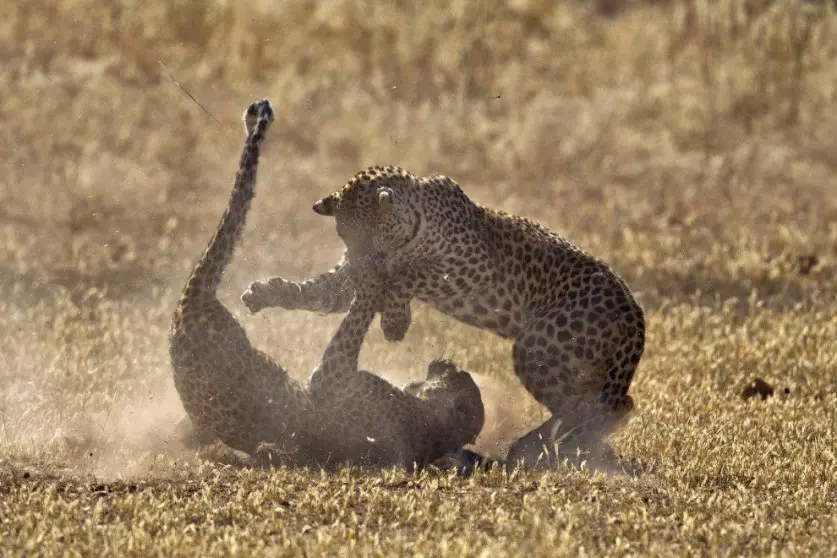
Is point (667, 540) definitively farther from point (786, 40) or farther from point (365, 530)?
point (786, 40)

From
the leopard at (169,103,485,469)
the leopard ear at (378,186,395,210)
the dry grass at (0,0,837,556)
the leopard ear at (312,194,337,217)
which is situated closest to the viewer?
the dry grass at (0,0,837,556)

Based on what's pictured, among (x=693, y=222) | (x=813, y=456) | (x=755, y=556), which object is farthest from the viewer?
(x=693, y=222)

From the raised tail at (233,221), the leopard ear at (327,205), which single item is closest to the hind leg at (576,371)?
the leopard ear at (327,205)

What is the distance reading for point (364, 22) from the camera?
18125 mm

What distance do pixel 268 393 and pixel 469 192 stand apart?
7.47m

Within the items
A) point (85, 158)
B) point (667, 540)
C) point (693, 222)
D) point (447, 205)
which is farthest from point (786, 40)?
point (667, 540)

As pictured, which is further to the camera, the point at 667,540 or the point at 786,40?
the point at 786,40

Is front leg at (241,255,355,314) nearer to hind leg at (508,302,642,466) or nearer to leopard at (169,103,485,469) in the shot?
leopard at (169,103,485,469)

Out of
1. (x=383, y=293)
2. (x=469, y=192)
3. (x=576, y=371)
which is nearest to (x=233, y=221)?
(x=383, y=293)

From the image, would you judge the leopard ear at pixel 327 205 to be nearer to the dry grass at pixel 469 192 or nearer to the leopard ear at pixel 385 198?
the leopard ear at pixel 385 198

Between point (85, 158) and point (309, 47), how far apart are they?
4.74 metres

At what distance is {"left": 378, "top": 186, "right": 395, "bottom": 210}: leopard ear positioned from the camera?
7.30m

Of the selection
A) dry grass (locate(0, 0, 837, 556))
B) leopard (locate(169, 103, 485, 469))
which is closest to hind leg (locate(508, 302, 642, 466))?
dry grass (locate(0, 0, 837, 556))

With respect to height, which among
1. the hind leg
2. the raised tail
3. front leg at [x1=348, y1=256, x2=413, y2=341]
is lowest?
the hind leg
